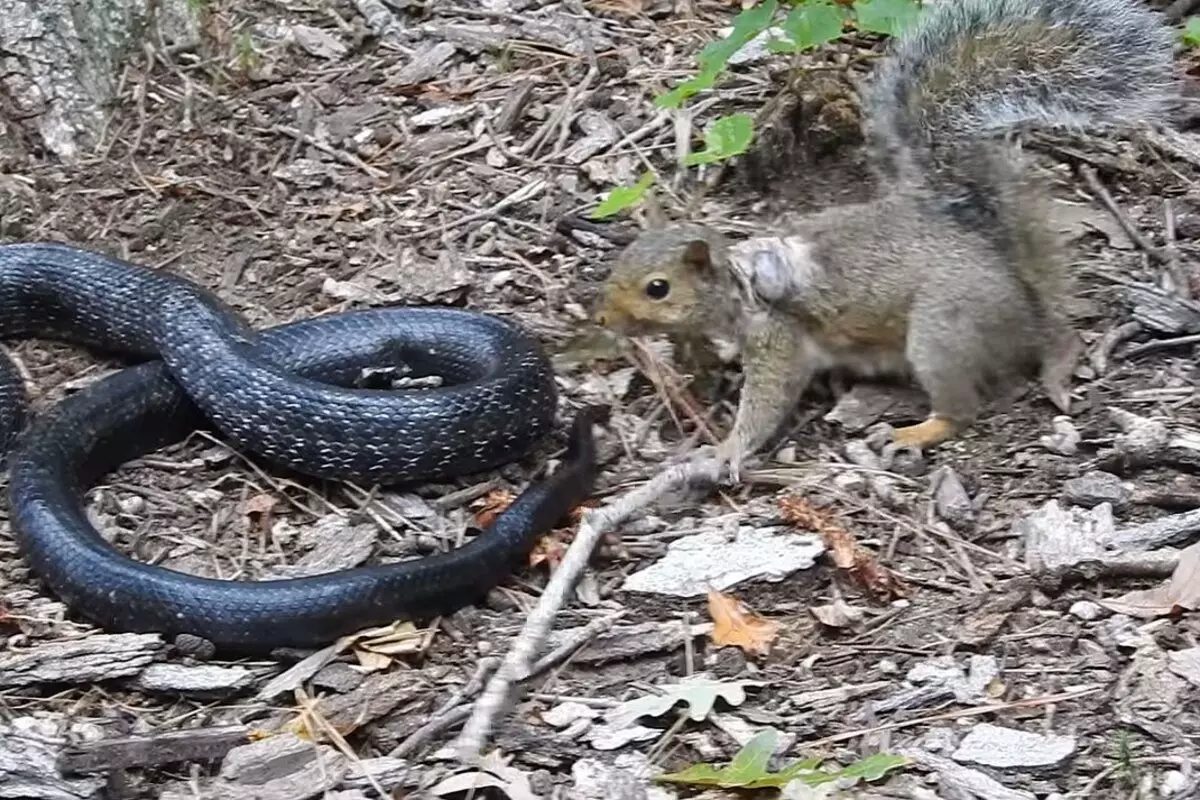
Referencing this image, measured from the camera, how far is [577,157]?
5754 mm

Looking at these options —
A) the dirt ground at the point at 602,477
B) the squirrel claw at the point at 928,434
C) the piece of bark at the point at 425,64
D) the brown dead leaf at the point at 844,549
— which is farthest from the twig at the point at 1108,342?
the piece of bark at the point at 425,64

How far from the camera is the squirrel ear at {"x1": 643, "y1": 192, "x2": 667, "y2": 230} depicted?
16.8 ft

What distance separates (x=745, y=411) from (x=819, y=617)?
2.66ft

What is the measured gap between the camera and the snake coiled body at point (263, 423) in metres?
Result: 3.88

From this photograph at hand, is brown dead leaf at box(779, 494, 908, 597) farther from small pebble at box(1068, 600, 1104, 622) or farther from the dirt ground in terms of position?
small pebble at box(1068, 600, 1104, 622)

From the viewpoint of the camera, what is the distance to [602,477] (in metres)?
4.48

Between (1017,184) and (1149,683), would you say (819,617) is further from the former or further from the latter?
(1017,184)

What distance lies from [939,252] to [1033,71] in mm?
598

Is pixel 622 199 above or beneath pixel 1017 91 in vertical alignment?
beneath

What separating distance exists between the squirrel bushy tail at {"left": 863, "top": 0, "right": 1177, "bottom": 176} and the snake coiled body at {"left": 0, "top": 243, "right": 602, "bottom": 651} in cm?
133

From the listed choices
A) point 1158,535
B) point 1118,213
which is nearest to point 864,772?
point 1158,535

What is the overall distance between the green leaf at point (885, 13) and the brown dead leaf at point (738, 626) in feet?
7.15

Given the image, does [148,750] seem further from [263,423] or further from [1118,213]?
[1118,213]

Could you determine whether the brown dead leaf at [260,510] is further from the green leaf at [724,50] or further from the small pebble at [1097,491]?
the small pebble at [1097,491]
